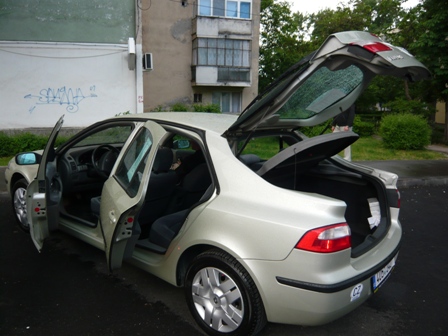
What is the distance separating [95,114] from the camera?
1372cm

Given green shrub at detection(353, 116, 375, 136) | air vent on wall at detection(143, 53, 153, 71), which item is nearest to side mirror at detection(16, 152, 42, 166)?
air vent on wall at detection(143, 53, 153, 71)

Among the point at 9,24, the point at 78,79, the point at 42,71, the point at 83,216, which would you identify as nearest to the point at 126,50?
the point at 78,79

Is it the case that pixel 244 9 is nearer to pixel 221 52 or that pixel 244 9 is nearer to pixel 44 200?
pixel 221 52

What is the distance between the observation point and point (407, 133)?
1273 cm

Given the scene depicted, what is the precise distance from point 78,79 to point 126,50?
6.39ft

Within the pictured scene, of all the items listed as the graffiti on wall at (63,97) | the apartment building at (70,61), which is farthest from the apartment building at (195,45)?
the graffiti on wall at (63,97)

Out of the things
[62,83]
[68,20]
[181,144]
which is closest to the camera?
[181,144]

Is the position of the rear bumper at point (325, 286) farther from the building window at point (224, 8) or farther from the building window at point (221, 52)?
the building window at point (224, 8)

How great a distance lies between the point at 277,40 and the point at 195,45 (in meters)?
13.6

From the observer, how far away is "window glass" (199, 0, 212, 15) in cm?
2402

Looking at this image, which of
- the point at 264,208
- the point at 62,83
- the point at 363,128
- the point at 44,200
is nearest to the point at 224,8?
the point at 363,128

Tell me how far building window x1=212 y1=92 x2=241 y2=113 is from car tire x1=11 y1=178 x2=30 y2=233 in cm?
2185

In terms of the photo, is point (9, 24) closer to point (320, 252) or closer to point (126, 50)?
point (126, 50)

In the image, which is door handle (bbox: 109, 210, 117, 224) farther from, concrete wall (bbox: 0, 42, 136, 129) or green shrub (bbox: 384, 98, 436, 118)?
green shrub (bbox: 384, 98, 436, 118)
